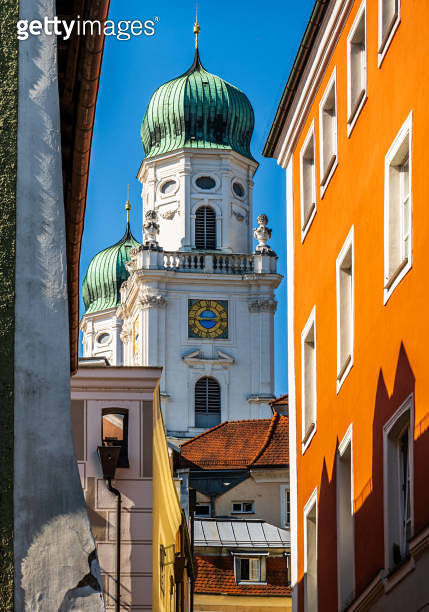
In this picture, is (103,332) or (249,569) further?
(103,332)

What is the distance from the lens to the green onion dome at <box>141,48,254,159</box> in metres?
101

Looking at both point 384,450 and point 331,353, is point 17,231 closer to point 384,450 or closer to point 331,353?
point 384,450

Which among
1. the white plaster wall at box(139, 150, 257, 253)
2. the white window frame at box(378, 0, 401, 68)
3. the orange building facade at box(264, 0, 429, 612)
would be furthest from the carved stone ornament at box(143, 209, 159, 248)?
the white window frame at box(378, 0, 401, 68)

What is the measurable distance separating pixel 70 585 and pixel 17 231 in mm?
2702

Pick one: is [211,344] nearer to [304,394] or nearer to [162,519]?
[162,519]

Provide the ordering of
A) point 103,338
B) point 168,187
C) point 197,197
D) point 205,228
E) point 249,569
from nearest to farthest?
point 249,569
point 205,228
point 197,197
point 168,187
point 103,338

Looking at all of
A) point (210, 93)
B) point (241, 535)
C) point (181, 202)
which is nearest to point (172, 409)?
point (181, 202)

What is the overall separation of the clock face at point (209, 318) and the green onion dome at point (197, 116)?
10599 millimetres

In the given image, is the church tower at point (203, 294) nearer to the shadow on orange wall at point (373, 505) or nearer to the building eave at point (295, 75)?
the building eave at point (295, 75)

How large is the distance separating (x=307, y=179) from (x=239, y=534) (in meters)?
24.0

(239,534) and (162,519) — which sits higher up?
(162,519)

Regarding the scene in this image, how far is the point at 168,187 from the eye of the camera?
99062 mm

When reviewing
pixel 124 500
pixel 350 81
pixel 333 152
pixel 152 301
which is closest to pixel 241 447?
pixel 152 301

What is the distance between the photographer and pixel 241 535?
160ft
